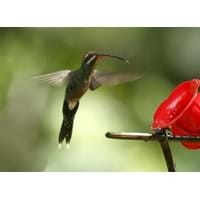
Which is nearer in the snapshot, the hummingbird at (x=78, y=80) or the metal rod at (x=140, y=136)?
the metal rod at (x=140, y=136)

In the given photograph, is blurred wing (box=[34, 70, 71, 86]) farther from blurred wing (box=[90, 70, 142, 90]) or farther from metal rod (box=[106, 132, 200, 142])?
metal rod (box=[106, 132, 200, 142])

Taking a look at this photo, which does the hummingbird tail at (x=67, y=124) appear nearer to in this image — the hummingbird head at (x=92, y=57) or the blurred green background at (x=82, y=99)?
the blurred green background at (x=82, y=99)

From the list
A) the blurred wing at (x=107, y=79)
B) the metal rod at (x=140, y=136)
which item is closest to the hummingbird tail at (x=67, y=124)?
the blurred wing at (x=107, y=79)

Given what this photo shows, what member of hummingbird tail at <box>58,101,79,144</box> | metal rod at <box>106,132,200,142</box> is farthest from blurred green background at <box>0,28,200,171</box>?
metal rod at <box>106,132,200,142</box>

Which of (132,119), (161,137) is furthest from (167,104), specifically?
(132,119)

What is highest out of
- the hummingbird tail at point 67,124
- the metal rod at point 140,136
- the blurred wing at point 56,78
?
the metal rod at point 140,136

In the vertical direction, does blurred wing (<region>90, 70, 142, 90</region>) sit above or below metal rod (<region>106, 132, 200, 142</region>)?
below

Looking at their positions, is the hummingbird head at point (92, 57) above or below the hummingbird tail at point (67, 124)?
above

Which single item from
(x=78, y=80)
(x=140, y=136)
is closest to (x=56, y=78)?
(x=78, y=80)
